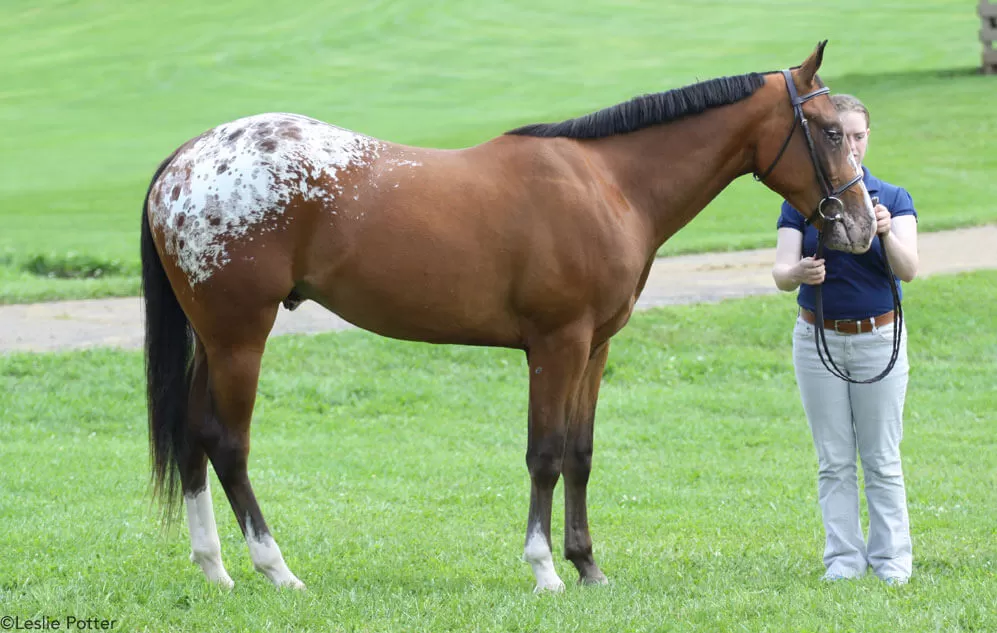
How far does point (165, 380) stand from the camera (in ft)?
16.7

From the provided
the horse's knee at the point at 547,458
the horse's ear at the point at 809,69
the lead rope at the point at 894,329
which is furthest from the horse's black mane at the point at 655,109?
the horse's knee at the point at 547,458

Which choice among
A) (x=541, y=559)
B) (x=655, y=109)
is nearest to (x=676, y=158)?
(x=655, y=109)

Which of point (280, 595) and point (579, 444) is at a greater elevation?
point (579, 444)

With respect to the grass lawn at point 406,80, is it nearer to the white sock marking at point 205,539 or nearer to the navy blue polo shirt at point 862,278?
the white sock marking at point 205,539

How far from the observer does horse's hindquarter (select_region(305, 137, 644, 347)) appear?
4.68m

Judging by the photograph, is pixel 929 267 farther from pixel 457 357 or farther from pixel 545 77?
pixel 545 77

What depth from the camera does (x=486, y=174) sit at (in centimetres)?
483

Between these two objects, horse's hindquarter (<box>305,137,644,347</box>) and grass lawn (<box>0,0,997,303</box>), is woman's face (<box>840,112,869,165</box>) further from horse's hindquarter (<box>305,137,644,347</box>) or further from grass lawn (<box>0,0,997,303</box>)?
grass lawn (<box>0,0,997,303</box>)

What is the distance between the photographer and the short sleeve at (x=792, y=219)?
5156mm

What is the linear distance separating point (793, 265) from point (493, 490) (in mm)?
2599

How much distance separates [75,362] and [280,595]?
532cm

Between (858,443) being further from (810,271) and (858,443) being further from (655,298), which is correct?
(655,298)

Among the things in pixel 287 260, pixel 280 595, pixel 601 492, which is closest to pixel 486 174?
pixel 287 260

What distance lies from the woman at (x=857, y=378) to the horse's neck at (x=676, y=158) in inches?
17.1
